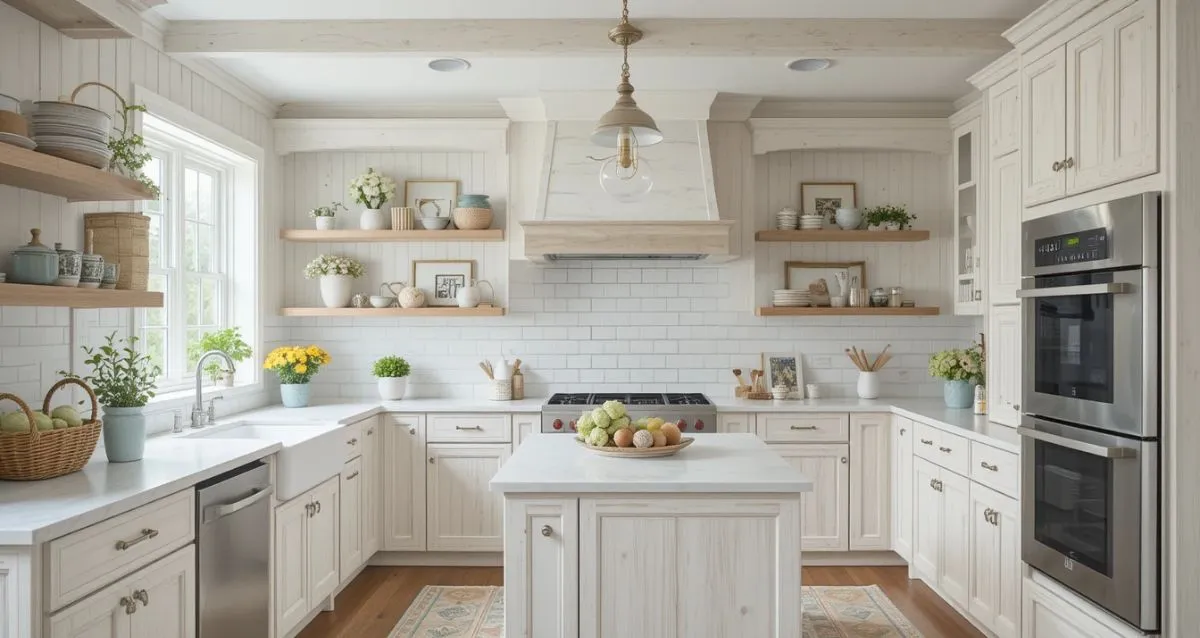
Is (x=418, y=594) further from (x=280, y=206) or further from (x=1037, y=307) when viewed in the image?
(x=1037, y=307)

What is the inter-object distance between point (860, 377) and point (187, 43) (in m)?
4.24

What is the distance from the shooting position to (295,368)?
4.69 meters

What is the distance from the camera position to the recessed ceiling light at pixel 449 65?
13.9ft

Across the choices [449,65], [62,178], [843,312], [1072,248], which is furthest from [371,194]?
[1072,248]

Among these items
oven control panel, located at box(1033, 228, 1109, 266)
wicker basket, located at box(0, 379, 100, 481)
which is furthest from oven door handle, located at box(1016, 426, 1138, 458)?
wicker basket, located at box(0, 379, 100, 481)

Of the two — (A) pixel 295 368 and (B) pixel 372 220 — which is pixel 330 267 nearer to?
(B) pixel 372 220

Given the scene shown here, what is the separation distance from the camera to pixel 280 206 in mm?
5191

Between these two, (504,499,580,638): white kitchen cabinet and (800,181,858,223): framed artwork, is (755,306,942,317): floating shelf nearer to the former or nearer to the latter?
(800,181,858,223): framed artwork

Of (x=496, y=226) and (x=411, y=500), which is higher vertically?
(x=496, y=226)

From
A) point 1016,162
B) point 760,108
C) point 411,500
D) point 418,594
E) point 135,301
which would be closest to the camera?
point 135,301

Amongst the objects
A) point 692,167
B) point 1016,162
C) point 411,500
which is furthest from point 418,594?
point 1016,162

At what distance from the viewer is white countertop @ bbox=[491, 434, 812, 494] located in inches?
99.3

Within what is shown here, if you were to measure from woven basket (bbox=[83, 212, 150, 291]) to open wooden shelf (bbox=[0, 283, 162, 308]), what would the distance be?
10 cm

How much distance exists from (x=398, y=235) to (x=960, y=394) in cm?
351
